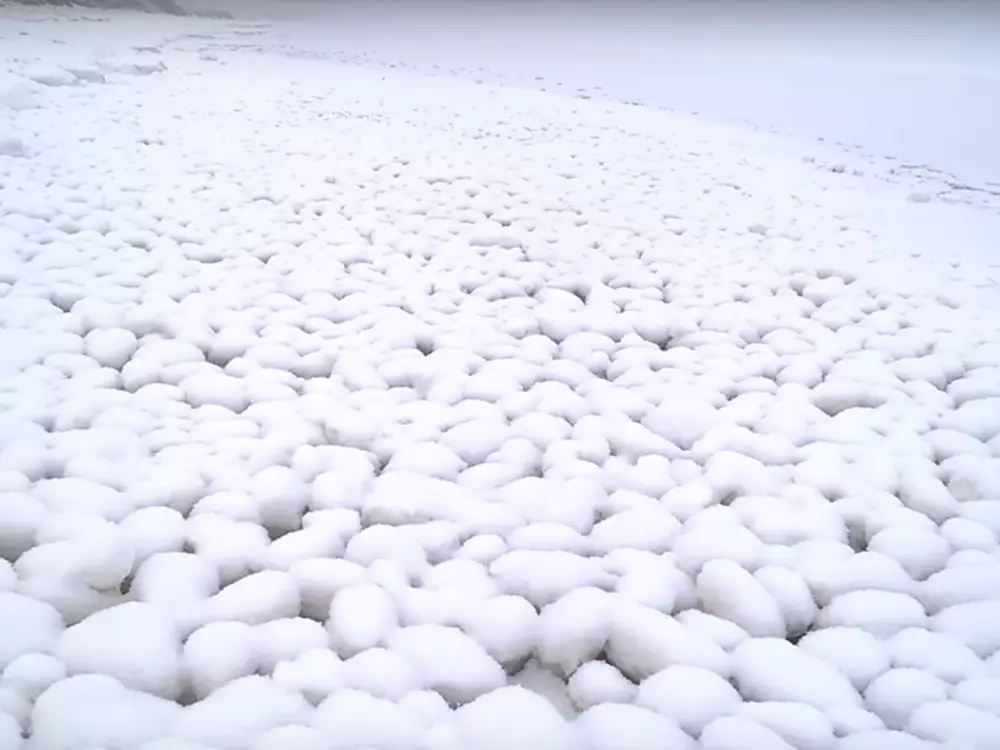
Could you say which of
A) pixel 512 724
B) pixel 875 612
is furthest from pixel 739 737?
pixel 875 612

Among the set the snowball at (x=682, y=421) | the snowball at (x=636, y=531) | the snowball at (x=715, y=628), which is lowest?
the snowball at (x=715, y=628)

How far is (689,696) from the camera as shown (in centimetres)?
100

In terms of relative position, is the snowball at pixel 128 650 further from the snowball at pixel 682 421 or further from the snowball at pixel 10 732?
the snowball at pixel 682 421

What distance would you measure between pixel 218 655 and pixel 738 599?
836 mm

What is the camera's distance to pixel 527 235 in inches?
121

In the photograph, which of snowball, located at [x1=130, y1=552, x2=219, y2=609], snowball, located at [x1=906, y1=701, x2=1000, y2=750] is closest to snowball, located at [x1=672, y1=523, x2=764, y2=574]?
snowball, located at [x1=906, y1=701, x2=1000, y2=750]

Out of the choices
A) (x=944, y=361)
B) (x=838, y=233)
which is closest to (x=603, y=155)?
(x=838, y=233)

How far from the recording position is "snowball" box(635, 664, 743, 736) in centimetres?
98

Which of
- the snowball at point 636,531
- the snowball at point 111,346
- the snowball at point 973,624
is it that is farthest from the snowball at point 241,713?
the snowball at point 111,346

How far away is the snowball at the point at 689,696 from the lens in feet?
3.20

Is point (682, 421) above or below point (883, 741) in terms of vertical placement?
above

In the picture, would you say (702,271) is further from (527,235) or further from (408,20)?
(408,20)

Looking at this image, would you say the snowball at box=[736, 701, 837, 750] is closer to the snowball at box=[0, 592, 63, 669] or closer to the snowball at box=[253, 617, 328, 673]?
the snowball at box=[253, 617, 328, 673]

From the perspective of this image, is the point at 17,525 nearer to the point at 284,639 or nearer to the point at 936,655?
the point at 284,639
